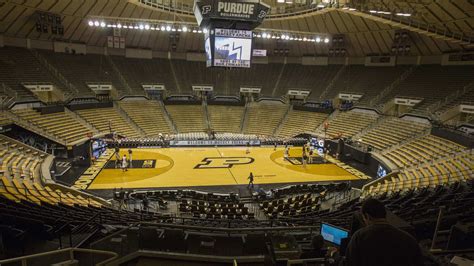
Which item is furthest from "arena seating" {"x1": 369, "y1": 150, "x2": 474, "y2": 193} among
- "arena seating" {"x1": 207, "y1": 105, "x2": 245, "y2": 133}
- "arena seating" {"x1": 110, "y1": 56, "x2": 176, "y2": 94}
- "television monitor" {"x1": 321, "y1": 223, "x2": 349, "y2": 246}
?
"arena seating" {"x1": 110, "y1": 56, "x2": 176, "y2": 94}

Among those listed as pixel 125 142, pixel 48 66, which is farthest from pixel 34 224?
pixel 48 66

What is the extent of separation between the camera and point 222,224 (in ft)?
41.5

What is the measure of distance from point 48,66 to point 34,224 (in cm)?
3385

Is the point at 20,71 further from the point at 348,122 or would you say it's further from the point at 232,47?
the point at 348,122

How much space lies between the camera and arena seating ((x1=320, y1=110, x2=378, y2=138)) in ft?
112

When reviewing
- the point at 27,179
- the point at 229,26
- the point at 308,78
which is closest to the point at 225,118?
the point at 308,78

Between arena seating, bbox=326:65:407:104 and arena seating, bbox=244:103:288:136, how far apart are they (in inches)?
278

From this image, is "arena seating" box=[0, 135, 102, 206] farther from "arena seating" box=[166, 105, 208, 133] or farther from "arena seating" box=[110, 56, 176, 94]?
→ "arena seating" box=[110, 56, 176, 94]

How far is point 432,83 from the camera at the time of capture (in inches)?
1323

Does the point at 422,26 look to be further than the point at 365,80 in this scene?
No

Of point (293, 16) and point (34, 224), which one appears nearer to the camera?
point (34, 224)

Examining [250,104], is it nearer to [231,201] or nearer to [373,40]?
[373,40]

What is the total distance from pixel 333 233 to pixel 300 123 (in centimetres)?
3303

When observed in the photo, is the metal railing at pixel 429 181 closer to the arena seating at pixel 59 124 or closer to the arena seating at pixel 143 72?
the arena seating at pixel 59 124
